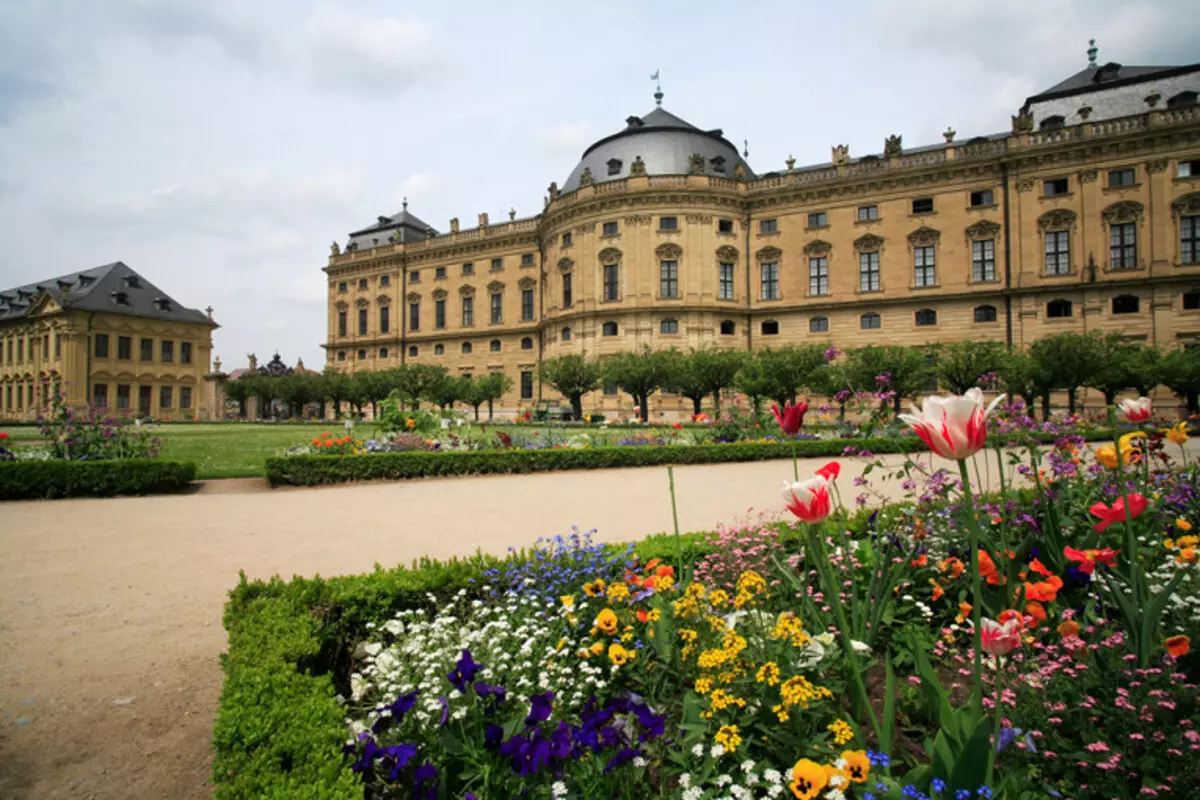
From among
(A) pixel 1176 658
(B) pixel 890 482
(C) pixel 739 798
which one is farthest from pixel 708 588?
(B) pixel 890 482

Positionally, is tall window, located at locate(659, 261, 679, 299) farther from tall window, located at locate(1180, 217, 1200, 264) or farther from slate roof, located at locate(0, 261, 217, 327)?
slate roof, located at locate(0, 261, 217, 327)

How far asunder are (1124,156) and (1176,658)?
41.0 m

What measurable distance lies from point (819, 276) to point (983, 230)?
9197 millimetres

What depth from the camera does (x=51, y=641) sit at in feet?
13.2

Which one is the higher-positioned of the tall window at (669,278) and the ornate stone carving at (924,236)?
the ornate stone carving at (924,236)

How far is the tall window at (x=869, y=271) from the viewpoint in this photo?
37344 mm

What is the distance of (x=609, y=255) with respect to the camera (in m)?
39.6

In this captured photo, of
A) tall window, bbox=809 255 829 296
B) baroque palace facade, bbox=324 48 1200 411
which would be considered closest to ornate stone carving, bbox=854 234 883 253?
baroque palace facade, bbox=324 48 1200 411

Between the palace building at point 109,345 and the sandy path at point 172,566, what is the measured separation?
4981 centimetres

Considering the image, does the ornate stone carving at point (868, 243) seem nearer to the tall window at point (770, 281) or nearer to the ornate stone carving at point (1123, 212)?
the tall window at point (770, 281)

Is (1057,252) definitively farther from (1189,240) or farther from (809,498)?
(809,498)

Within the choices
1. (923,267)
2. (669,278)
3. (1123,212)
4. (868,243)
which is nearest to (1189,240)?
(1123,212)

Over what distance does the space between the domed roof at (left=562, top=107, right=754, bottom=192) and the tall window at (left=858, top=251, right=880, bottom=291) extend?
34.9 ft

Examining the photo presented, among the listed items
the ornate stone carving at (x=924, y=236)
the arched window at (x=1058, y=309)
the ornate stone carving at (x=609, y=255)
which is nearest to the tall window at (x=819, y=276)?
the ornate stone carving at (x=924, y=236)
